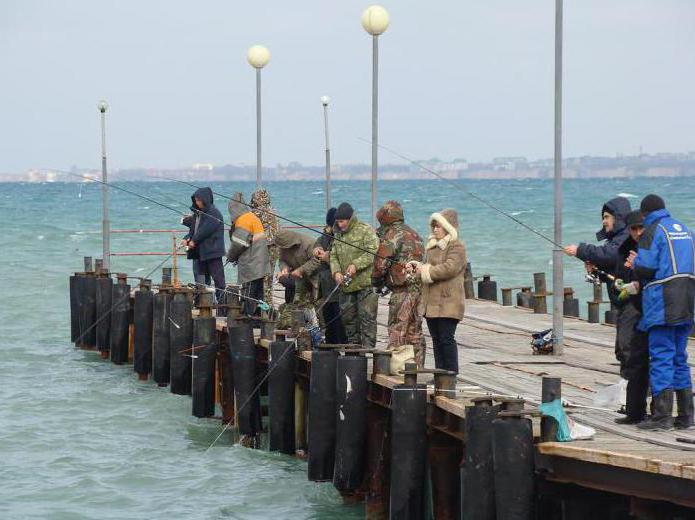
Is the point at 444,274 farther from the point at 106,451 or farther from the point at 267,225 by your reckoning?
the point at 267,225

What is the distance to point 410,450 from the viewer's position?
10.9 metres

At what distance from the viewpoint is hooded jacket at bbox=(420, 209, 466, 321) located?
39.7 feet

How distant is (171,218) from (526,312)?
67020 mm

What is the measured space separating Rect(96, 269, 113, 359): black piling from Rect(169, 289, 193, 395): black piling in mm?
4648

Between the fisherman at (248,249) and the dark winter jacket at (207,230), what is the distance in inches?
41.1

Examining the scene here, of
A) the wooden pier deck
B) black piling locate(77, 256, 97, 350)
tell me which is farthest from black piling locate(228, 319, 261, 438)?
black piling locate(77, 256, 97, 350)

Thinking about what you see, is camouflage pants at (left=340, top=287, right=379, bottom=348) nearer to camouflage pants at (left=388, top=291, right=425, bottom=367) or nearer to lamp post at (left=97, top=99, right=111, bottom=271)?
camouflage pants at (left=388, top=291, right=425, bottom=367)

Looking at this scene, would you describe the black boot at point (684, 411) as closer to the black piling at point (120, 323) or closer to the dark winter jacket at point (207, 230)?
the dark winter jacket at point (207, 230)

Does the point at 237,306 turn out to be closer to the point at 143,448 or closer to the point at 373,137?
the point at 143,448

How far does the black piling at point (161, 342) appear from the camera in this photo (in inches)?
764

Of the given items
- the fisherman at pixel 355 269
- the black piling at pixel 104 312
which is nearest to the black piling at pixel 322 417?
the fisherman at pixel 355 269

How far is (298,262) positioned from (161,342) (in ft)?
15.8

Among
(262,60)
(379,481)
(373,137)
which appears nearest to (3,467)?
(379,481)

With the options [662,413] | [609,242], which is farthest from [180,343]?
[662,413]
